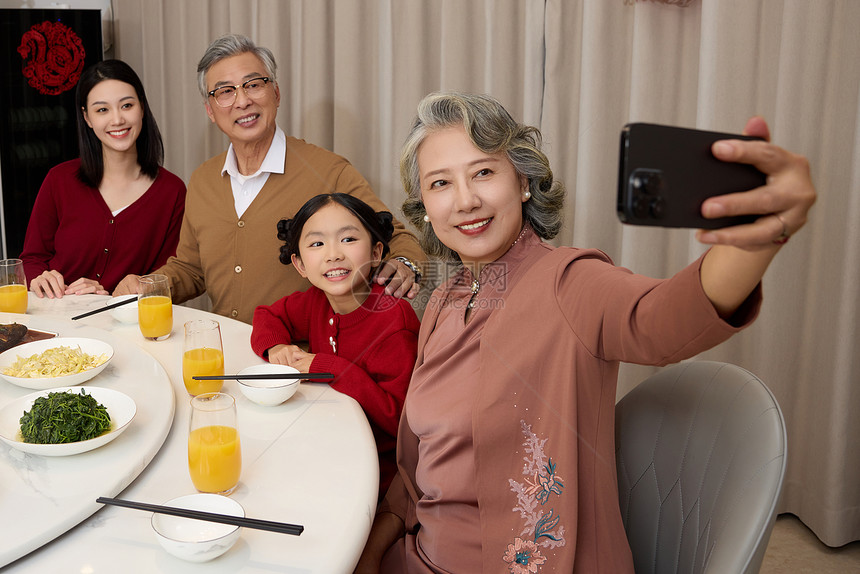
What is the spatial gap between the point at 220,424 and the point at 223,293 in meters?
1.47

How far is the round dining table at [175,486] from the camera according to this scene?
912 millimetres

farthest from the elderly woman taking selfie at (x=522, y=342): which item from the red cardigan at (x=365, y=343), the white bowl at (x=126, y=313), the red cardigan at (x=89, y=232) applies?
the red cardigan at (x=89, y=232)

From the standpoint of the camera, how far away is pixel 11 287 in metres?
1.90

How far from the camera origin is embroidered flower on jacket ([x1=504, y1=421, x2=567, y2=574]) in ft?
3.59

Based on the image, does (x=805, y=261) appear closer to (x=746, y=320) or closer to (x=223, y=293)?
(x=746, y=320)

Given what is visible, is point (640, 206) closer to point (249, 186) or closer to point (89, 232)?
point (249, 186)

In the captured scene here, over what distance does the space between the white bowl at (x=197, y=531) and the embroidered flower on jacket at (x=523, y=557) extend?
0.44 meters

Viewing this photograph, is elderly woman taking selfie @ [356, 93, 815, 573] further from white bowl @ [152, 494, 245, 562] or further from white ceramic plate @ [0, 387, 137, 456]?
white ceramic plate @ [0, 387, 137, 456]

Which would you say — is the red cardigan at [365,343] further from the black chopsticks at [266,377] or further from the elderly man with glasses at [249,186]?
the elderly man with glasses at [249,186]

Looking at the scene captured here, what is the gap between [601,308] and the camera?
1025mm

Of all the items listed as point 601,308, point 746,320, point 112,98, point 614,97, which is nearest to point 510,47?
point 614,97

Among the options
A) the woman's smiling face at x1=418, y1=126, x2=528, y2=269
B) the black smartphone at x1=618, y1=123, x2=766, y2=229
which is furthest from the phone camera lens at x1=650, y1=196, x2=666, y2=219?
the woman's smiling face at x1=418, y1=126, x2=528, y2=269

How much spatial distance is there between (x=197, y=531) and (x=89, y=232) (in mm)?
2148

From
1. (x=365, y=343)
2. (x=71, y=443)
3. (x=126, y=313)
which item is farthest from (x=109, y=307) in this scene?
(x=71, y=443)
